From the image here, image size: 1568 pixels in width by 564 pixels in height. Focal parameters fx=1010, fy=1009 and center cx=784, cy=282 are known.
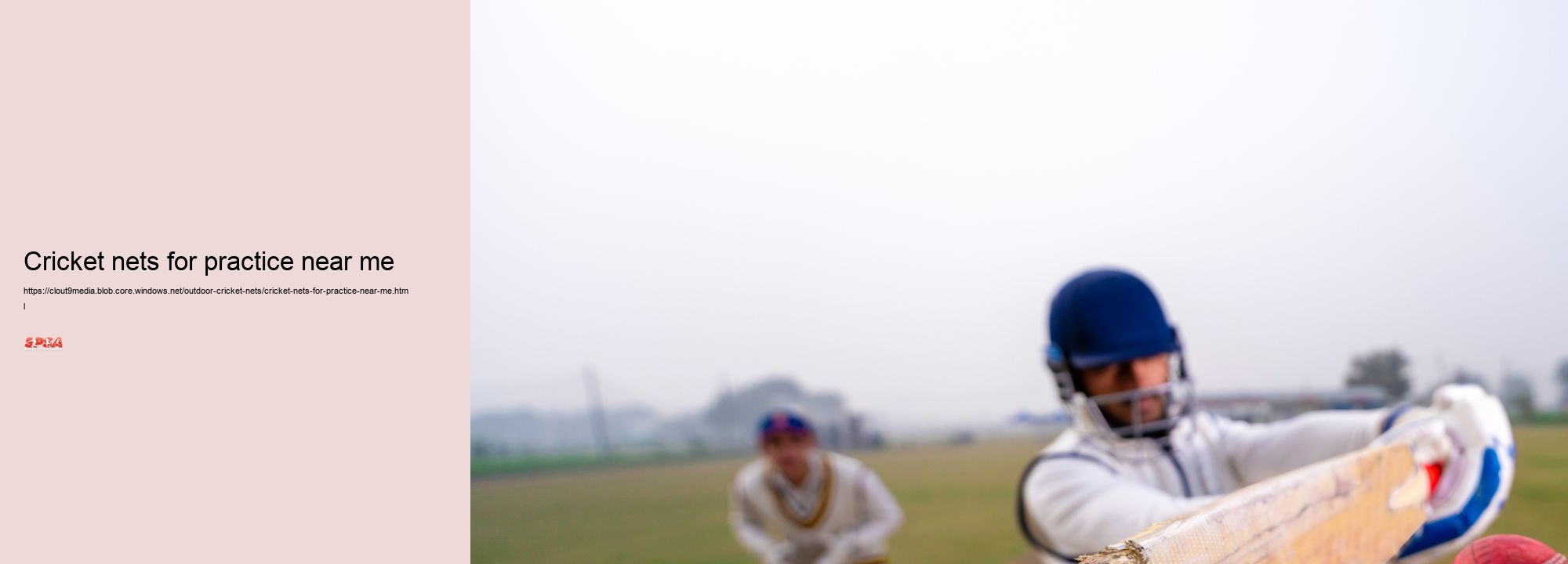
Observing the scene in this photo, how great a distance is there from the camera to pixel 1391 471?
88 centimetres

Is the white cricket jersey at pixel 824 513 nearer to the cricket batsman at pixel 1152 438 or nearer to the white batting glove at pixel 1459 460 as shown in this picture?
the cricket batsman at pixel 1152 438

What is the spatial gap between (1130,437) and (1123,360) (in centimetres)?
12

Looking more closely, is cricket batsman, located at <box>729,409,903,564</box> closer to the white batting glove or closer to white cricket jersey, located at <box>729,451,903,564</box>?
white cricket jersey, located at <box>729,451,903,564</box>

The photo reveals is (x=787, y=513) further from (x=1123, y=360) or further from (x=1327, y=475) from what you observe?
(x=1327, y=475)

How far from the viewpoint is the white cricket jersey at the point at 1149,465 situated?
1200 millimetres

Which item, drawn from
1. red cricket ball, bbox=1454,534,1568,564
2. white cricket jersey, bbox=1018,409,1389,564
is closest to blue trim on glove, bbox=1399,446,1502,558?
white cricket jersey, bbox=1018,409,1389,564

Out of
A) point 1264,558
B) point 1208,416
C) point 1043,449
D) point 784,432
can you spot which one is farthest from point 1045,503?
point 784,432

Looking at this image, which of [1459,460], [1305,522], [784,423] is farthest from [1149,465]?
[784,423]

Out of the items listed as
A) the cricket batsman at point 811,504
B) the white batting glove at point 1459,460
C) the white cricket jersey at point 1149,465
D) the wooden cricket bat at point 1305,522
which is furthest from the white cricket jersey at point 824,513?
the wooden cricket bat at point 1305,522

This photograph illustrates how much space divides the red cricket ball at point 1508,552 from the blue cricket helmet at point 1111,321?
0.79m

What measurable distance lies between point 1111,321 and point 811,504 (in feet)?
8.14

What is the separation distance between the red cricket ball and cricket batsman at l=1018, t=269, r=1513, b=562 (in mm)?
521

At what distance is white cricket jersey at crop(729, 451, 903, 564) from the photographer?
144 inches

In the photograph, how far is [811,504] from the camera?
3.73 meters
